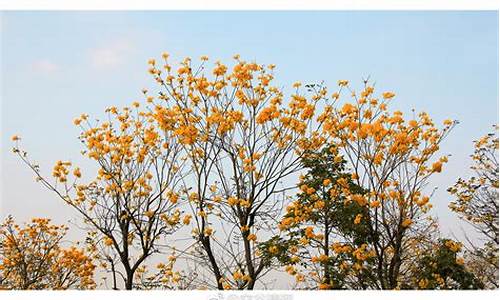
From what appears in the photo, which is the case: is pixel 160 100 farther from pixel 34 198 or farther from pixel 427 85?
pixel 427 85

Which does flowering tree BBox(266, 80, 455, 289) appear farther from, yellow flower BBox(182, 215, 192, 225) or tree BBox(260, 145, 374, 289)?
yellow flower BBox(182, 215, 192, 225)

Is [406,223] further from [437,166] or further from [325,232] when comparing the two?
[325,232]

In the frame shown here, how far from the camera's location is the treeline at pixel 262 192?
301 cm

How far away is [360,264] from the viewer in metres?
2.99

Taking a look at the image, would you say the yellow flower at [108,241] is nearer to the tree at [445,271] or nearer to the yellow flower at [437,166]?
the tree at [445,271]

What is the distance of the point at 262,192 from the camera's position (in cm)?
325

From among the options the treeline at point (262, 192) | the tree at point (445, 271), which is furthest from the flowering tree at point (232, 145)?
the tree at point (445, 271)

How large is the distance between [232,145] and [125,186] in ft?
2.19

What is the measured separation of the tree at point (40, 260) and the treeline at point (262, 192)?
0.03 metres

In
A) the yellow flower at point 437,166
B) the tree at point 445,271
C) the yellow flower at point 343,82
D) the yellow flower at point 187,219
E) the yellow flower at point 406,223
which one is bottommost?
the tree at point 445,271

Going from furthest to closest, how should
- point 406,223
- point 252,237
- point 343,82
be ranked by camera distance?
point 343,82 < point 252,237 < point 406,223
